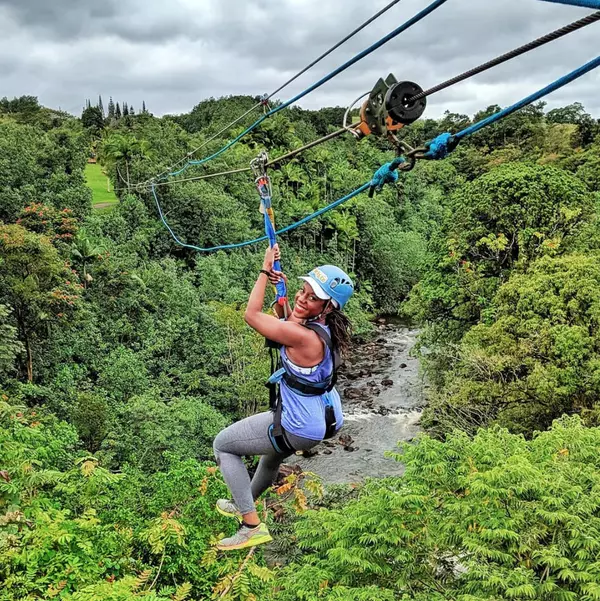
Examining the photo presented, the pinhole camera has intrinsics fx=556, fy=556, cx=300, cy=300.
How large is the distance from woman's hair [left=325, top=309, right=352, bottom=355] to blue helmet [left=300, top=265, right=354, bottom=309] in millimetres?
144

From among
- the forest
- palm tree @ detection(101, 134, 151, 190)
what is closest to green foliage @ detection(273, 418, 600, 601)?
the forest

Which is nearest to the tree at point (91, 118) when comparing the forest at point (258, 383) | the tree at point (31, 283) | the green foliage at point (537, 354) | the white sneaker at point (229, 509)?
the forest at point (258, 383)

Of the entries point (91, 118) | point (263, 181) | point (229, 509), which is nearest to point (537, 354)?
point (229, 509)

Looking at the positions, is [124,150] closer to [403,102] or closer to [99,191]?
[99,191]

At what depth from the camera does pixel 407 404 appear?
22.4 meters

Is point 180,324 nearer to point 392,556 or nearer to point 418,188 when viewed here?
point 392,556

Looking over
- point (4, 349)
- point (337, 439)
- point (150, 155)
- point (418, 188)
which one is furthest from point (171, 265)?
point (418, 188)

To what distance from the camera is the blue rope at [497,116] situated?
225cm

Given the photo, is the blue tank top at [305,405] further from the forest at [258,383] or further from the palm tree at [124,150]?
the palm tree at [124,150]

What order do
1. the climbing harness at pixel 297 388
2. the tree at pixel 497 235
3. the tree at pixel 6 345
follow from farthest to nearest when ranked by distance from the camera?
the tree at pixel 497 235
the tree at pixel 6 345
the climbing harness at pixel 297 388

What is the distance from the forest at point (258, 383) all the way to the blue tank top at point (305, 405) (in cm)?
258

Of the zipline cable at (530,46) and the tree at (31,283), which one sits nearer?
the zipline cable at (530,46)

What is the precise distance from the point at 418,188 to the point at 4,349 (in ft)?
142

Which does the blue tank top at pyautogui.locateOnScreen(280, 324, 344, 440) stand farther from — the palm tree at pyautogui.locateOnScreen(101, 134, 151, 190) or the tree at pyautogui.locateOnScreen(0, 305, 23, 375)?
the palm tree at pyautogui.locateOnScreen(101, 134, 151, 190)
